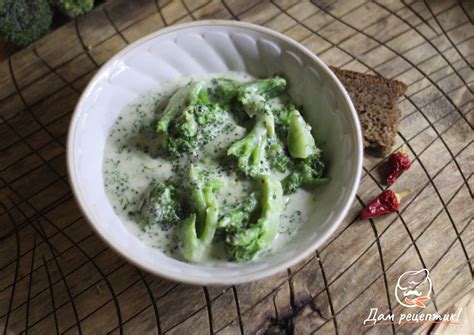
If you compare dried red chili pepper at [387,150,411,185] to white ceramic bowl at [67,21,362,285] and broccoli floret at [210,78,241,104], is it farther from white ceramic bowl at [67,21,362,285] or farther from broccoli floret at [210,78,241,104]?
broccoli floret at [210,78,241,104]

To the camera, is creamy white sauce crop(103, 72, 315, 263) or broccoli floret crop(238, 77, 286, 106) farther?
broccoli floret crop(238, 77, 286, 106)

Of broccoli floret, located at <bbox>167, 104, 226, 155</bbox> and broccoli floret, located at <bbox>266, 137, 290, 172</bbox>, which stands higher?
broccoli floret, located at <bbox>167, 104, 226, 155</bbox>

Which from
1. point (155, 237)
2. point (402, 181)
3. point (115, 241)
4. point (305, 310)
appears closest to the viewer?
point (115, 241)

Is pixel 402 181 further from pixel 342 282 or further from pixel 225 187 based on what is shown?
pixel 225 187

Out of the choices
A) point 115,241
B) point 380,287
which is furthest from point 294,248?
point 115,241

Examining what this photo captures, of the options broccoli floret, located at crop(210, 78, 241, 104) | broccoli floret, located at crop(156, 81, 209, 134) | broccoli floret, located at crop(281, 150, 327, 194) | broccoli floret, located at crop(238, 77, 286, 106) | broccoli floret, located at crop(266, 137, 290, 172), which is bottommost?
broccoli floret, located at crop(281, 150, 327, 194)

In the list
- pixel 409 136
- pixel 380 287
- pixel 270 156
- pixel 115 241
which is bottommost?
pixel 380 287

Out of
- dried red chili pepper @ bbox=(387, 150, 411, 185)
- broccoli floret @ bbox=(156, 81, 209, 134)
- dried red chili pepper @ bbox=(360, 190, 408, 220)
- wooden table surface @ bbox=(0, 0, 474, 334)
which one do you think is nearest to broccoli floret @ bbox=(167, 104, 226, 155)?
broccoli floret @ bbox=(156, 81, 209, 134)

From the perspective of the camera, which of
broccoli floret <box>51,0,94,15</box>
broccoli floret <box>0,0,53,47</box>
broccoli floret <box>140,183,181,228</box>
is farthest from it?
broccoli floret <box>51,0,94,15</box>

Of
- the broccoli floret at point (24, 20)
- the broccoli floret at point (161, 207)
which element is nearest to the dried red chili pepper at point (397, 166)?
the broccoli floret at point (161, 207)
